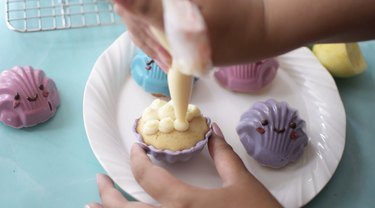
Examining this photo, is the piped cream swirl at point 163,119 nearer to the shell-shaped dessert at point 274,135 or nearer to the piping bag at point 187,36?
the shell-shaped dessert at point 274,135

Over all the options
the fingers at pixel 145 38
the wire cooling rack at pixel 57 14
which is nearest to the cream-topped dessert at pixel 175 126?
the fingers at pixel 145 38

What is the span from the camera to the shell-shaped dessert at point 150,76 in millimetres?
812

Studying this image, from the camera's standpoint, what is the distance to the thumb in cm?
36

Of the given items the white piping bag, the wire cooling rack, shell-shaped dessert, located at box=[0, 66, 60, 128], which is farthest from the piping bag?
the wire cooling rack

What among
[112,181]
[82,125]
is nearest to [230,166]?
[112,181]

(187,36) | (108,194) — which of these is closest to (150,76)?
(108,194)

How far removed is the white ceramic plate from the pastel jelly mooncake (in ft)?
0.13

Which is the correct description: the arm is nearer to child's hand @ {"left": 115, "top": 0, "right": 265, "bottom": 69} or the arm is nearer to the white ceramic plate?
child's hand @ {"left": 115, "top": 0, "right": 265, "bottom": 69}

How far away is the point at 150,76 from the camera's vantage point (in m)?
0.81

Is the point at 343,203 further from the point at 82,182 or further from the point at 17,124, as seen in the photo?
the point at 17,124

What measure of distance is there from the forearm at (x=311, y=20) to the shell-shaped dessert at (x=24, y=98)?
1.51 ft

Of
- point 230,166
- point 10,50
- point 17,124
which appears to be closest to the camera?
point 230,166

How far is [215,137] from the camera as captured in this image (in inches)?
28.2

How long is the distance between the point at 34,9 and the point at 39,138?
1.12 feet
